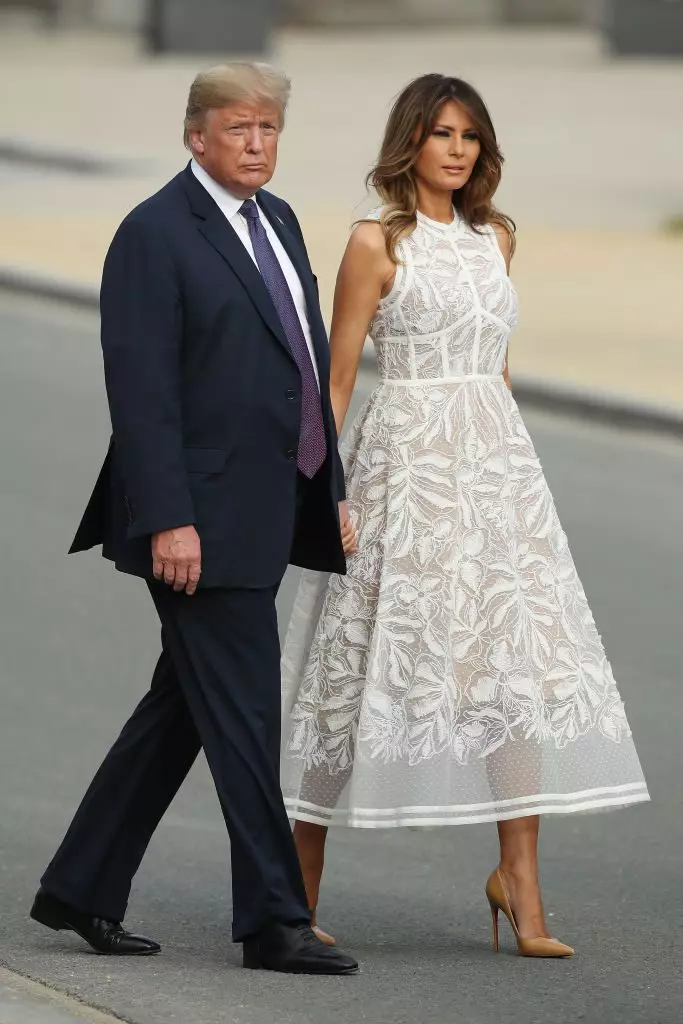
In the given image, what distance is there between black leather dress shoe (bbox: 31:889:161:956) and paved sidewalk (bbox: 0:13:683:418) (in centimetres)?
802

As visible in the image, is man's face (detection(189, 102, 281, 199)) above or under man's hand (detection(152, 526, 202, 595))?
above

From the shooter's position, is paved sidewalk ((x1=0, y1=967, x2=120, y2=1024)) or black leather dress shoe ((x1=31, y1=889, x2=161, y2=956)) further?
black leather dress shoe ((x1=31, y1=889, x2=161, y2=956))

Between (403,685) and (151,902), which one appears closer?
(403,685)

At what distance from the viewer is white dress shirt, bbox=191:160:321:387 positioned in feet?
16.5

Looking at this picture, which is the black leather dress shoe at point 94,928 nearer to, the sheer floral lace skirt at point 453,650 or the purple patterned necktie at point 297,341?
the sheer floral lace skirt at point 453,650

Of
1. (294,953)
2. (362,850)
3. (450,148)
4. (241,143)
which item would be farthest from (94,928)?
(450,148)

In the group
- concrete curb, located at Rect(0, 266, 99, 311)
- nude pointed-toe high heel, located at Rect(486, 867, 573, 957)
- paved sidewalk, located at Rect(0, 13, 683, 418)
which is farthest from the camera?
concrete curb, located at Rect(0, 266, 99, 311)

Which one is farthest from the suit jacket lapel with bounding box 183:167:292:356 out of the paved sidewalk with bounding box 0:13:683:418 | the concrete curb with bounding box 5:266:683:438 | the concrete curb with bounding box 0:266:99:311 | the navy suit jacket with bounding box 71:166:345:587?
the concrete curb with bounding box 0:266:99:311

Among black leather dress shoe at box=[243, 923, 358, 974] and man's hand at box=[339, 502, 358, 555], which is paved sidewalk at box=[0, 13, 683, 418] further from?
black leather dress shoe at box=[243, 923, 358, 974]

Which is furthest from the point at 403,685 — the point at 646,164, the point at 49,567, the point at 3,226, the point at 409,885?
the point at 646,164

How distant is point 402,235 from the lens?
555 centimetres

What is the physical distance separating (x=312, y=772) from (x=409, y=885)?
2.50ft

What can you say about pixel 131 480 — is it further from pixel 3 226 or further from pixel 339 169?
pixel 339 169

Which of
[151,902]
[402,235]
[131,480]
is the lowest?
[151,902]
